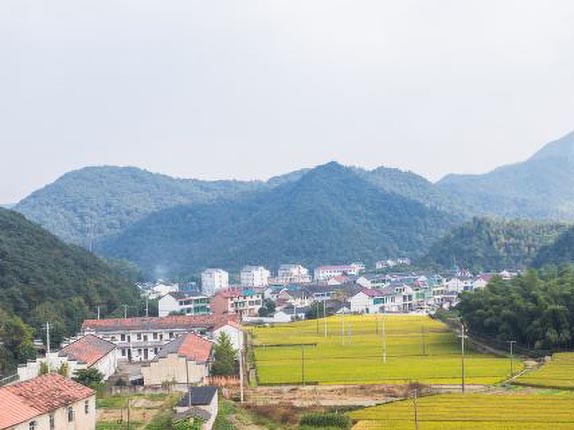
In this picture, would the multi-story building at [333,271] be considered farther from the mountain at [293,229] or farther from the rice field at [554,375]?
the rice field at [554,375]

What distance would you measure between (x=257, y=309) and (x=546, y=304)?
137 feet

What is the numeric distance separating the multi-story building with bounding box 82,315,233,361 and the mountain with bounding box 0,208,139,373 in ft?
8.22

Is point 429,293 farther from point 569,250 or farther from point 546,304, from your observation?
point 546,304

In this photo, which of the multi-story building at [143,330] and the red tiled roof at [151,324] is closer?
the multi-story building at [143,330]

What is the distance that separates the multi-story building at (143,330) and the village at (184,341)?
6cm

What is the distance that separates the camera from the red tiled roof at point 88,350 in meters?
34.5

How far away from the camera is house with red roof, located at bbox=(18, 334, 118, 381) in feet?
107

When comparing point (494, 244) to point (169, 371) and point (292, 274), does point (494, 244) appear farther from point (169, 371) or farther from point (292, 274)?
point (169, 371)

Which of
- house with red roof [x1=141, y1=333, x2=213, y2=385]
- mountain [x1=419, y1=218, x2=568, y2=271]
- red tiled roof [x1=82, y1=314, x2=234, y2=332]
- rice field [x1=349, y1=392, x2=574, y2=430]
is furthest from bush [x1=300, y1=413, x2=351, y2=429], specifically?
mountain [x1=419, y1=218, x2=568, y2=271]

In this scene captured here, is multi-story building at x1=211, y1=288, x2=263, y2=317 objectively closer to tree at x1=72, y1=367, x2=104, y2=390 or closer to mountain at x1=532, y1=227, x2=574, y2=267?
mountain at x1=532, y1=227, x2=574, y2=267

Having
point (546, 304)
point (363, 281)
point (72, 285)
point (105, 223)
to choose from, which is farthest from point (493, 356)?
point (105, 223)

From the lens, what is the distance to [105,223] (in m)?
193

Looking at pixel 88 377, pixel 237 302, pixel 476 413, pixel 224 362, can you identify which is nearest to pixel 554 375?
pixel 476 413

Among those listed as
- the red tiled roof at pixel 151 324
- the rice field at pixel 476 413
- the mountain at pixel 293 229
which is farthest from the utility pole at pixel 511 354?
the mountain at pixel 293 229
